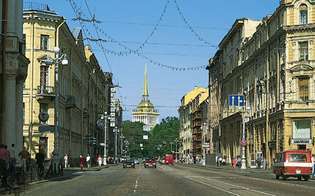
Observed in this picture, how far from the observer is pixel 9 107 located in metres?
39.6

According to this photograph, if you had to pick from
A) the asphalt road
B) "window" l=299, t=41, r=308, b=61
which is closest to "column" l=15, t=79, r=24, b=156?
the asphalt road

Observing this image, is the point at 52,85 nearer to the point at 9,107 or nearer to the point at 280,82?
the point at 280,82

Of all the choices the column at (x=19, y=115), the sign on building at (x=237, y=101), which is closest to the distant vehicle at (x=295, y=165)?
the column at (x=19, y=115)

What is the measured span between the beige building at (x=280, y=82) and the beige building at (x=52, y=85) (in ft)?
78.4

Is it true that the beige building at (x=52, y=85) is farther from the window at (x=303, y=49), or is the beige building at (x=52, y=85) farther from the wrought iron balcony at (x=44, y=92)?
the window at (x=303, y=49)

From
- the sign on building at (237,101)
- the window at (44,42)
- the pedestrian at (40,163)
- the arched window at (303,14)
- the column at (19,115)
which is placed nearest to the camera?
the pedestrian at (40,163)

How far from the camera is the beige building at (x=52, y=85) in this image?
237 ft

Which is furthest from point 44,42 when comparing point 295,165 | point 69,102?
point 295,165

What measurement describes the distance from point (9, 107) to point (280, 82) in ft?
138

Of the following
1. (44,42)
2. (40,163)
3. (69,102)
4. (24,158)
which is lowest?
(40,163)

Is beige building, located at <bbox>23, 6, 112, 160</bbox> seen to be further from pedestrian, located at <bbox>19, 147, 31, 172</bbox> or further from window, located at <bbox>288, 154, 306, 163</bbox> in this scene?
window, located at <bbox>288, 154, 306, 163</bbox>

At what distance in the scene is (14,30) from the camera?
135 ft

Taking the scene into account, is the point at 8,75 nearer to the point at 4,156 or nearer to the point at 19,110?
the point at 19,110

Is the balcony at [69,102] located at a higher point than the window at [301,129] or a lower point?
higher
